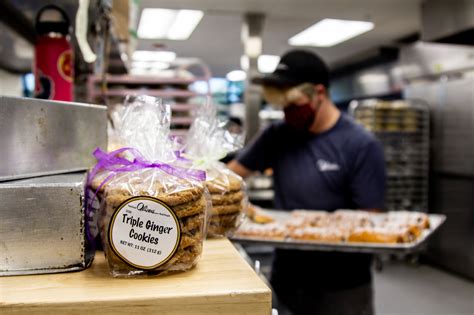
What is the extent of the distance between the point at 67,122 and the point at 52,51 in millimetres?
374

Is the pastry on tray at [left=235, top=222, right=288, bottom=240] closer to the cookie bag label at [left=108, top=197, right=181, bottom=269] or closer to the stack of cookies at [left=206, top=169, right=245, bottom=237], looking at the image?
the stack of cookies at [left=206, top=169, right=245, bottom=237]

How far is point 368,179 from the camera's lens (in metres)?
2.12

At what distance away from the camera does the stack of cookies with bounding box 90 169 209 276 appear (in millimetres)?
616

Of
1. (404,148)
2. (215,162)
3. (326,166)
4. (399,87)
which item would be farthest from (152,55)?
(215,162)

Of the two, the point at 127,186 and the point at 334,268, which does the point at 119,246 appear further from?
the point at 334,268

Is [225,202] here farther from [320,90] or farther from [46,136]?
[320,90]

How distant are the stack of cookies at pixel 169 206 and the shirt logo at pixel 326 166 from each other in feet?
5.25

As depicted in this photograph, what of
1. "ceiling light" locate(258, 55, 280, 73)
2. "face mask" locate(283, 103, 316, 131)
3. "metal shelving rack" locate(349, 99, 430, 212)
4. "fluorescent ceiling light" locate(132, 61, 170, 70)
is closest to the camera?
"face mask" locate(283, 103, 316, 131)

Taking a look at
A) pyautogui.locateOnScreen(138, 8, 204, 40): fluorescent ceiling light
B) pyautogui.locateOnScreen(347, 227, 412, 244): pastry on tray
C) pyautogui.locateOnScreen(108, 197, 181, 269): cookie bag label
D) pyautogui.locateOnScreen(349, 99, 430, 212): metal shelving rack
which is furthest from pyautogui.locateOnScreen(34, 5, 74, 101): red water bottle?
pyautogui.locateOnScreen(349, 99, 430, 212): metal shelving rack

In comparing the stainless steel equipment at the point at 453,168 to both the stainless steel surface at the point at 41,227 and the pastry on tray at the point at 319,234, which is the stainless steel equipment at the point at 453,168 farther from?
the stainless steel surface at the point at 41,227

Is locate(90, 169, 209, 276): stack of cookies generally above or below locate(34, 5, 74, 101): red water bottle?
below

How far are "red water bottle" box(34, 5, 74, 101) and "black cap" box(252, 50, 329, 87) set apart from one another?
4.46 feet

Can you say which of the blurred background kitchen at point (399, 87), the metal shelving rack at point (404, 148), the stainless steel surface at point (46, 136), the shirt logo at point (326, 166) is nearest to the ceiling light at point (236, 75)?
the blurred background kitchen at point (399, 87)

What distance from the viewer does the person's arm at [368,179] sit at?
2119 mm
